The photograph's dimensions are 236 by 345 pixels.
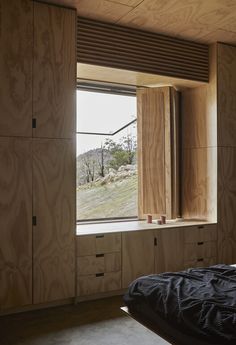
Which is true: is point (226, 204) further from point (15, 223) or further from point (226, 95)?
point (15, 223)

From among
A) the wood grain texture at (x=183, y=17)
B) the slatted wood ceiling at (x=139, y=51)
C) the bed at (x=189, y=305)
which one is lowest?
the bed at (x=189, y=305)

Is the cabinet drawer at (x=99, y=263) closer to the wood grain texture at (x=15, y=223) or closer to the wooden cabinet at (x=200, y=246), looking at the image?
the wood grain texture at (x=15, y=223)

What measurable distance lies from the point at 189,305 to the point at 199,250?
232 centimetres

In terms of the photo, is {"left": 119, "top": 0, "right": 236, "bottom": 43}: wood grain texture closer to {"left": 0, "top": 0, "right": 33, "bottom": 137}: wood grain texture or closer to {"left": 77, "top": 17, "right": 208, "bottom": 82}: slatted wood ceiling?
{"left": 77, "top": 17, "right": 208, "bottom": 82}: slatted wood ceiling

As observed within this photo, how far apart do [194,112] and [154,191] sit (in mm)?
1113

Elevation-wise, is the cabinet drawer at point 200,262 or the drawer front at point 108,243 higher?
the drawer front at point 108,243

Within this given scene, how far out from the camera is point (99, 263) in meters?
3.55

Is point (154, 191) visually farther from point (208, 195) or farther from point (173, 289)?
point (173, 289)

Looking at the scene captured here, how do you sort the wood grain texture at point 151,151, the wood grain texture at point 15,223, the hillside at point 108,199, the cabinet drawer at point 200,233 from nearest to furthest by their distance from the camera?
the wood grain texture at point 15,223, the cabinet drawer at point 200,233, the hillside at point 108,199, the wood grain texture at point 151,151

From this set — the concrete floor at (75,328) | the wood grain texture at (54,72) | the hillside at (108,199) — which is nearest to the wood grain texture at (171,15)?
the wood grain texture at (54,72)

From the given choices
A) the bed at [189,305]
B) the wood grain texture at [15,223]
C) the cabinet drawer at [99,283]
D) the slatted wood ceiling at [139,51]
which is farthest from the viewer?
the slatted wood ceiling at [139,51]

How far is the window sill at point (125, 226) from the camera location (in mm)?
3661

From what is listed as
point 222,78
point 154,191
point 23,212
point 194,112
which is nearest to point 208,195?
point 154,191

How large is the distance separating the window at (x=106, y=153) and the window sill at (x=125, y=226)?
23 cm
